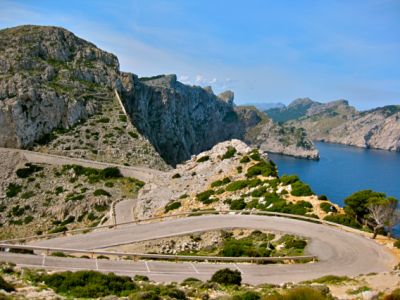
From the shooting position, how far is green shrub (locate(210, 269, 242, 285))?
42.5 feet

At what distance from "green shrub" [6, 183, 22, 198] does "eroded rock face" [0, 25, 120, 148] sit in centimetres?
1522

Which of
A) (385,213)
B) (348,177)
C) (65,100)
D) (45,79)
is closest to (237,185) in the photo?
(385,213)

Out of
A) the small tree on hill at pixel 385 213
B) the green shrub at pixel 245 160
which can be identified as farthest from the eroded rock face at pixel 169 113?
the small tree on hill at pixel 385 213

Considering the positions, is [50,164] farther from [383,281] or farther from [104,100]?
[383,281]

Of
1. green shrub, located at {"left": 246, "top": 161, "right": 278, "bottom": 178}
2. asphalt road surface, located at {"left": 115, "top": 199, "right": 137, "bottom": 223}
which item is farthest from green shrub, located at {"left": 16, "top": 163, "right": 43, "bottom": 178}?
green shrub, located at {"left": 246, "top": 161, "right": 278, "bottom": 178}

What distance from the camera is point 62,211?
4341 centimetres

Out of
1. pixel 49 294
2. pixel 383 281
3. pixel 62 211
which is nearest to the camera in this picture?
pixel 49 294

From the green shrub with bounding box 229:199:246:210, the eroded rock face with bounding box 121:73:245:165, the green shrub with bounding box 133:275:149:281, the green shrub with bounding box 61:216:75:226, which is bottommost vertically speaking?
the green shrub with bounding box 61:216:75:226

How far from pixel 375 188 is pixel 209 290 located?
105226 millimetres

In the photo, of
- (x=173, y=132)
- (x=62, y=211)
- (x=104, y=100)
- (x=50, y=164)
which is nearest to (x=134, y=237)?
(x=62, y=211)

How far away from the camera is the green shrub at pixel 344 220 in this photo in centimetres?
2223

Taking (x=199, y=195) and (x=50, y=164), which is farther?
(x=50, y=164)

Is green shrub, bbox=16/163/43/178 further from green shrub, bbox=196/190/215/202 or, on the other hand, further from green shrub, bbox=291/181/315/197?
green shrub, bbox=291/181/315/197

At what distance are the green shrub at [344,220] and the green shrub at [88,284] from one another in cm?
1820
